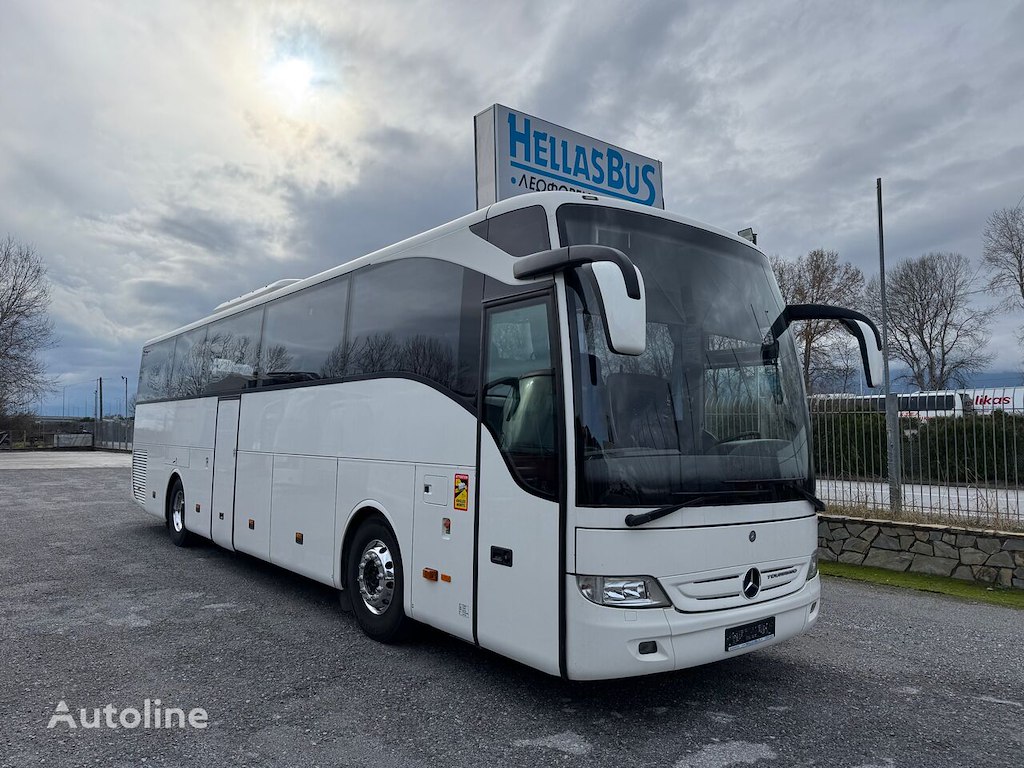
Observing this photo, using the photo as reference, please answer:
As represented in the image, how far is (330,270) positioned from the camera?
728cm

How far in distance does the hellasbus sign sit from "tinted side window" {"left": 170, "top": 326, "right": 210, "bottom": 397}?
441 cm

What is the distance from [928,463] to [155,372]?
11768mm

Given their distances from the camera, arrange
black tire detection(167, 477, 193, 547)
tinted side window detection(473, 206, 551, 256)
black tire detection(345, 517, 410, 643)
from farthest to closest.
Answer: black tire detection(167, 477, 193, 547) → black tire detection(345, 517, 410, 643) → tinted side window detection(473, 206, 551, 256)

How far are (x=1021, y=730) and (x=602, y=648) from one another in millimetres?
2541

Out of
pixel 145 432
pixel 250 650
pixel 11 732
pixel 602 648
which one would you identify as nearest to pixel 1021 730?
pixel 602 648

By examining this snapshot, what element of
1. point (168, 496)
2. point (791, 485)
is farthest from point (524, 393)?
point (168, 496)

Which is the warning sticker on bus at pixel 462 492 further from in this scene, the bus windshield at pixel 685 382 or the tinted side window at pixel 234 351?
the tinted side window at pixel 234 351

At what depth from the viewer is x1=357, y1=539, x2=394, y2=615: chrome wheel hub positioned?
18.9 feet

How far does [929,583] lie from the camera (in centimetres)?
809

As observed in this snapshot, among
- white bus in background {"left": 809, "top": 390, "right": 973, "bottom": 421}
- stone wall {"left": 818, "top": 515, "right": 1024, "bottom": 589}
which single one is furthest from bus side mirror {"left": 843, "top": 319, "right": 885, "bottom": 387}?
white bus in background {"left": 809, "top": 390, "right": 973, "bottom": 421}

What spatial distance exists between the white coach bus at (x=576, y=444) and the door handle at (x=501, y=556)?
1 cm

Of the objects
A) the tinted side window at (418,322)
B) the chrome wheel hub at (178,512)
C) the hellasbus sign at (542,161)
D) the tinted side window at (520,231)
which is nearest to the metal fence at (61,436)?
the chrome wheel hub at (178,512)

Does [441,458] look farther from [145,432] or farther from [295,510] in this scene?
[145,432]

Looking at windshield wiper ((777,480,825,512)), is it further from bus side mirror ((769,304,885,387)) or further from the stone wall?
the stone wall
